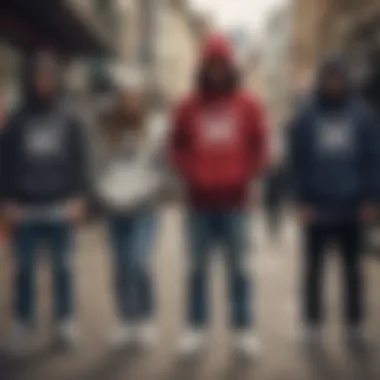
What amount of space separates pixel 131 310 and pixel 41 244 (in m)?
0.46

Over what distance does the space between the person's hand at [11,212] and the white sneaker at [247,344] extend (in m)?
1.01

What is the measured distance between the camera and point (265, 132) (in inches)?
138

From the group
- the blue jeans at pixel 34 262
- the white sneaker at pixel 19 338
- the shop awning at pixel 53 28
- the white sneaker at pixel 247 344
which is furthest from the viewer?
the shop awning at pixel 53 28

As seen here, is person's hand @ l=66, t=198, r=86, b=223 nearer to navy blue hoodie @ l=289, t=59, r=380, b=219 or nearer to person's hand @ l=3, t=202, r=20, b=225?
person's hand @ l=3, t=202, r=20, b=225

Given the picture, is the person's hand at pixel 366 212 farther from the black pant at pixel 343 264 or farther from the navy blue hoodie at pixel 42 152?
the navy blue hoodie at pixel 42 152

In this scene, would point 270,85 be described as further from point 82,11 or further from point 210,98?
point 82,11

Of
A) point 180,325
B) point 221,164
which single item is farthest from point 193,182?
point 180,325

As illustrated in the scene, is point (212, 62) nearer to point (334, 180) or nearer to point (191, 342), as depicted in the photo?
point (334, 180)

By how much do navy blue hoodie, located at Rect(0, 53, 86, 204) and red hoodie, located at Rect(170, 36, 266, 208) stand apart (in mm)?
412

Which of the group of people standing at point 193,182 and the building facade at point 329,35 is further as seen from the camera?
the building facade at point 329,35

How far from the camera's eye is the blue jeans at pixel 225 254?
349 cm

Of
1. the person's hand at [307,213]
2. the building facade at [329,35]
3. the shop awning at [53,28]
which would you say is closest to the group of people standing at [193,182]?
the person's hand at [307,213]

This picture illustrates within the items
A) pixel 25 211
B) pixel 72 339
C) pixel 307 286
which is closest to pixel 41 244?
pixel 25 211

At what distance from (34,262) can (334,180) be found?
126cm
